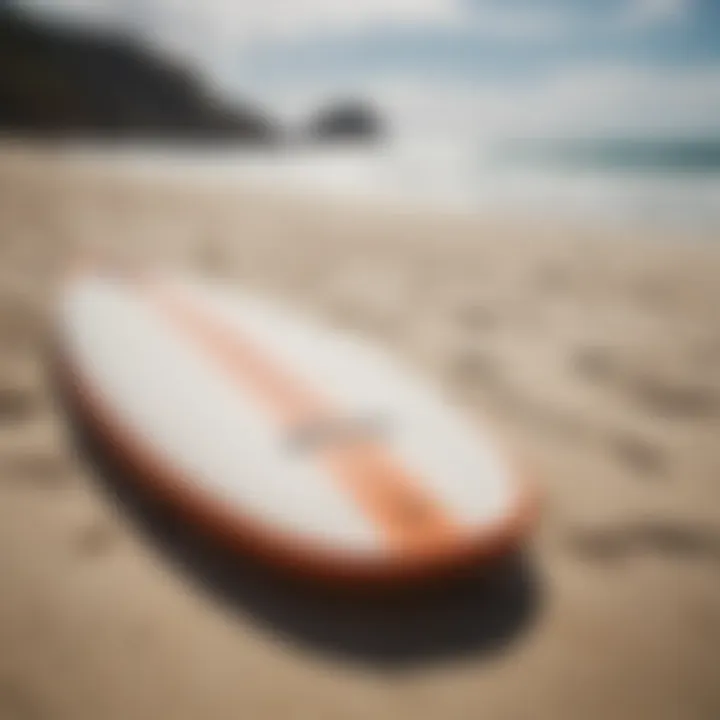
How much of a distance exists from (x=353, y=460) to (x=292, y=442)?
0.13 m

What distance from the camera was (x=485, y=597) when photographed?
3.38 feet

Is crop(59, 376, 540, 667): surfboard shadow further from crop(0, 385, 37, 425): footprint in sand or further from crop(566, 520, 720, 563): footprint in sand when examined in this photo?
crop(0, 385, 37, 425): footprint in sand

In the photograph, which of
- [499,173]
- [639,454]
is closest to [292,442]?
[639,454]

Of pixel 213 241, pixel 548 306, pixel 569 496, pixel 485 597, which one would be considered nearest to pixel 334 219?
pixel 213 241

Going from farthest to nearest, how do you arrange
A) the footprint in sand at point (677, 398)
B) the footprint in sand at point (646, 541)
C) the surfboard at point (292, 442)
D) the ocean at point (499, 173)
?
the ocean at point (499, 173) < the footprint in sand at point (677, 398) < the footprint in sand at point (646, 541) < the surfboard at point (292, 442)

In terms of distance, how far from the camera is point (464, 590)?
103 centimetres

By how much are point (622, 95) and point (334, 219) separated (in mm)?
2332

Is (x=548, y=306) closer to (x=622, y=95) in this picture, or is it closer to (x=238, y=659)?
(x=622, y=95)

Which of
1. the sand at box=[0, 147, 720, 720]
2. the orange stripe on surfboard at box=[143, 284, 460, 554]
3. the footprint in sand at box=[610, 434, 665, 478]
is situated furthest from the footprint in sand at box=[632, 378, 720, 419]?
the orange stripe on surfboard at box=[143, 284, 460, 554]

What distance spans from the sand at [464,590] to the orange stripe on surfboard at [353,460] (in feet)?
0.39

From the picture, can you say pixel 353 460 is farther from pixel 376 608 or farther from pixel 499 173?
pixel 499 173

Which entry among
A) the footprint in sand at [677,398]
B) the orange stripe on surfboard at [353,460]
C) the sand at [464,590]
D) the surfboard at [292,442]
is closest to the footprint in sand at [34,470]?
the sand at [464,590]

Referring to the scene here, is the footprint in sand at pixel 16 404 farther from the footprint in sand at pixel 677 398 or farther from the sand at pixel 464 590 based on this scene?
the footprint in sand at pixel 677 398

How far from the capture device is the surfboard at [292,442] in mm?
976
